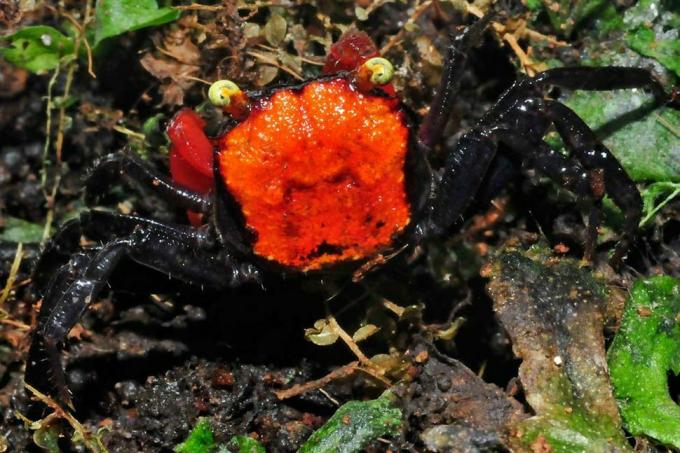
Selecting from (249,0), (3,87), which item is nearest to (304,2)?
(249,0)

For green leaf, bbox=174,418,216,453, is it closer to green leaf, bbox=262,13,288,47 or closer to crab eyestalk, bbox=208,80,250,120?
crab eyestalk, bbox=208,80,250,120

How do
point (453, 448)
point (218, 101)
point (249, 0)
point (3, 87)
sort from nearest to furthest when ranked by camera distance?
point (453, 448) < point (218, 101) < point (249, 0) < point (3, 87)

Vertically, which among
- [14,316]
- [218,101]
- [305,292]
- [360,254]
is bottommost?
[14,316]

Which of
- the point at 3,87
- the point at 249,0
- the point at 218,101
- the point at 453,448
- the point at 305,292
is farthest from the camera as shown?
the point at 3,87

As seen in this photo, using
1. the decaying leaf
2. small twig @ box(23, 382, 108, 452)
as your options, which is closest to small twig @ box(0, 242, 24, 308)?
small twig @ box(23, 382, 108, 452)

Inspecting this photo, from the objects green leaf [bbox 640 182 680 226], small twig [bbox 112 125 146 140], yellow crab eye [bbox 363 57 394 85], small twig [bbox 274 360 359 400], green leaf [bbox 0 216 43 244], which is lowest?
green leaf [bbox 0 216 43 244]

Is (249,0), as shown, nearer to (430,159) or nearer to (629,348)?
(430,159)
